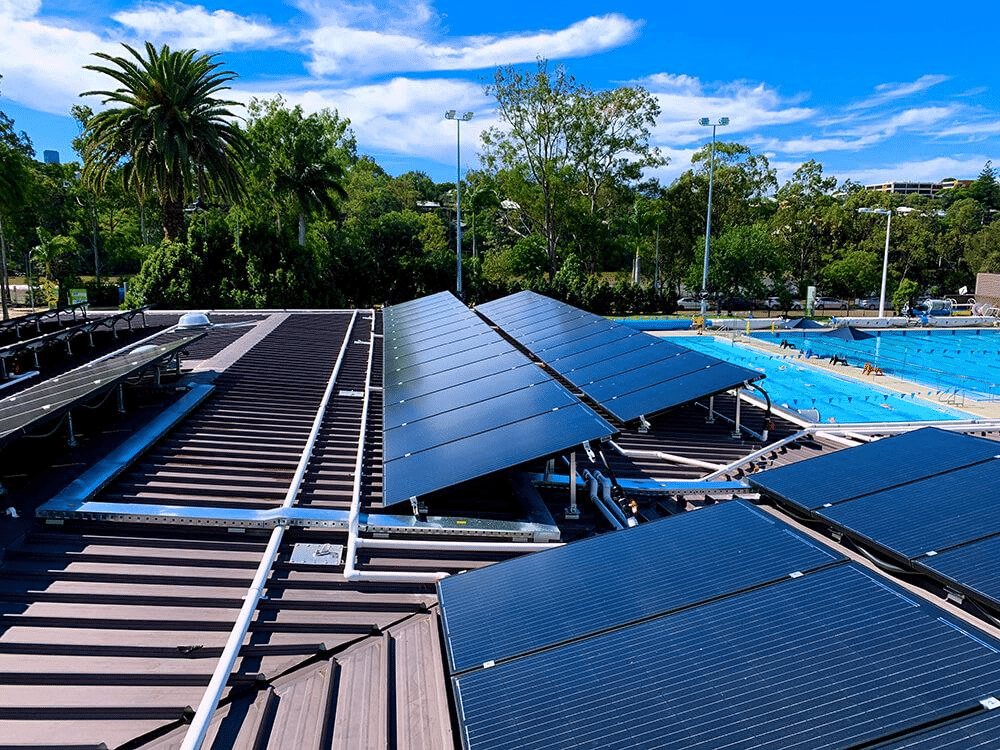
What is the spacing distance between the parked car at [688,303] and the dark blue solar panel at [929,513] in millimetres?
57854

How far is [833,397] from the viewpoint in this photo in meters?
28.9

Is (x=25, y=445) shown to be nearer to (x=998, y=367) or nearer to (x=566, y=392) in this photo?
(x=566, y=392)

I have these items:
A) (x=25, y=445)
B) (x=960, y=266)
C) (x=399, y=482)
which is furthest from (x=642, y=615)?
(x=960, y=266)

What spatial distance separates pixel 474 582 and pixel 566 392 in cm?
333

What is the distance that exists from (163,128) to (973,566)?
38117 mm

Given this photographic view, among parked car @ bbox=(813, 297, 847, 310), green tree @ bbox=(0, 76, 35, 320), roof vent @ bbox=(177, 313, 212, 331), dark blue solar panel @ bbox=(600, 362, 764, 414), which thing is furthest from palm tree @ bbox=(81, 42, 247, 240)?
parked car @ bbox=(813, 297, 847, 310)

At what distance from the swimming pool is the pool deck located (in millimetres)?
1168

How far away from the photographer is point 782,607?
4172 mm

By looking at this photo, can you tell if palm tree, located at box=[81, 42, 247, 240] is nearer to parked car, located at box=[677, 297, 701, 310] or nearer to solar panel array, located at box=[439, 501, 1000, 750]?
solar panel array, located at box=[439, 501, 1000, 750]

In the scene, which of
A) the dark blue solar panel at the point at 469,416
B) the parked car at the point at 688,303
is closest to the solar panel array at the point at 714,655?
the dark blue solar panel at the point at 469,416

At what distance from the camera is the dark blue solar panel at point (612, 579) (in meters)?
4.45

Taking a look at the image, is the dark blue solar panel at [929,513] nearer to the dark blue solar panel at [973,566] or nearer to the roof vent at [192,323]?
the dark blue solar panel at [973,566]

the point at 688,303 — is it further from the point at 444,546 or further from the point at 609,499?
the point at 444,546

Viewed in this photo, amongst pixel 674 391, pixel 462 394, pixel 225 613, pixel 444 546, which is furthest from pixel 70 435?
pixel 674 391
